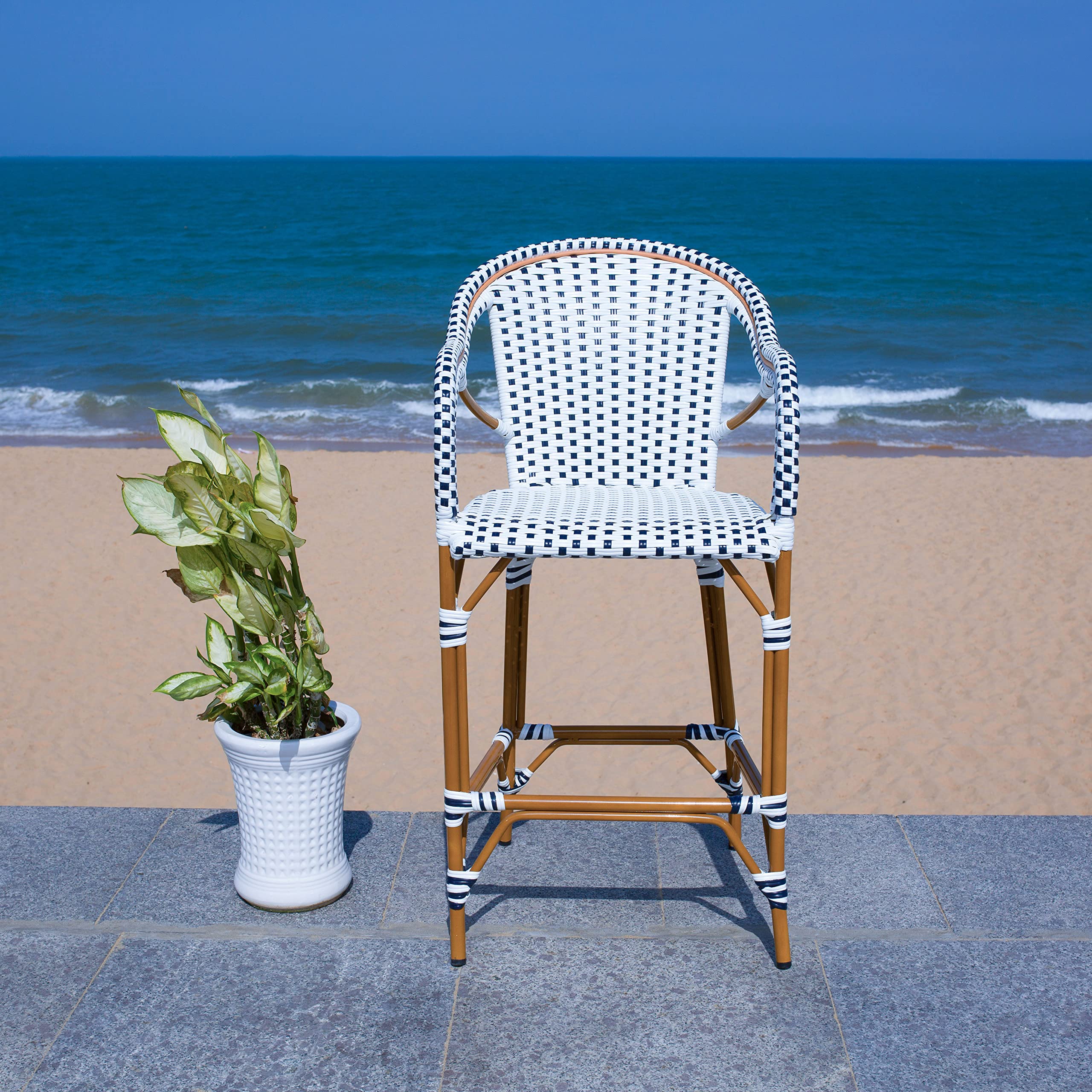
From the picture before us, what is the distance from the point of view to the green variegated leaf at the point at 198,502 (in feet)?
5.69

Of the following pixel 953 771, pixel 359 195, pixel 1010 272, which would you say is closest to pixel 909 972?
pixel 953 771

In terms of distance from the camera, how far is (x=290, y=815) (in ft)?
6.28

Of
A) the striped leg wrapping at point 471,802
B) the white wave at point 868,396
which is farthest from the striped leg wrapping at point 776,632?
the white wave at point 868,396

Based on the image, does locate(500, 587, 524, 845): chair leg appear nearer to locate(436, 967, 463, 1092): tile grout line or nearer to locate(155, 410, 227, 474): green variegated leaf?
locate(436, 967, 463, 1092): tile grout line

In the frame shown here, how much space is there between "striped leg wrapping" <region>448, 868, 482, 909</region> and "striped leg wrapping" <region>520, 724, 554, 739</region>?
34 cm

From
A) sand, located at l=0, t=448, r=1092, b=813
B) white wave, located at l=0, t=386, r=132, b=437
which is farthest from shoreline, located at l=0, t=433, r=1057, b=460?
sand, located at l=0, t=448, r=1092, b=813

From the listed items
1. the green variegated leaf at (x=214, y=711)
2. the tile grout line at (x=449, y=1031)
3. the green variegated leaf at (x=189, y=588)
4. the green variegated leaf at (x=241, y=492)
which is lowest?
the tile grout line at (x=449, y=1031)

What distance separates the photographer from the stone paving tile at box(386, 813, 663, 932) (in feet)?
6.36

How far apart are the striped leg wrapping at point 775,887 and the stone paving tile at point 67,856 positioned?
112 centimetres

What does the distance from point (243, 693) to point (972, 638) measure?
3.58m

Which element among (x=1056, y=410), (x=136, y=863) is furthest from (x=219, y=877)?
(x=1056, y=410)

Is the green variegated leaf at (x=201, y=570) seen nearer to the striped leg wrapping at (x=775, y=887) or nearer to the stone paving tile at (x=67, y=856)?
the stone paving tile at (x=67, y=856)

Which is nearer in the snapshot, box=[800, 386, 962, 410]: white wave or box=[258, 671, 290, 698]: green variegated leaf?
box=[258, 671, 290, 698]: green variegated leaf

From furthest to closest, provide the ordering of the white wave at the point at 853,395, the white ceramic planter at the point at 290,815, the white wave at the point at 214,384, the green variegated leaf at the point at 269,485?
the white wave at the point at 214,384 < the white wave at the point at 853,395 < the white ceramic planter at the point at 290,815 < the green variegated leaf at the point at 269,485
